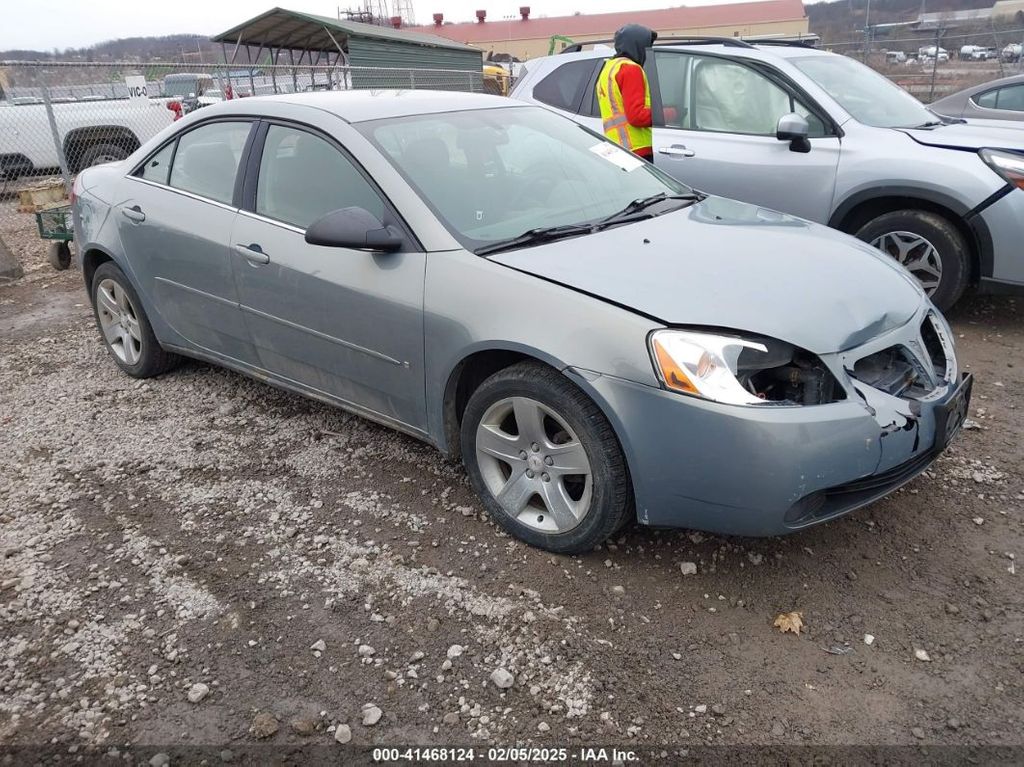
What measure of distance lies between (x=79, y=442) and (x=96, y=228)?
1304 mm

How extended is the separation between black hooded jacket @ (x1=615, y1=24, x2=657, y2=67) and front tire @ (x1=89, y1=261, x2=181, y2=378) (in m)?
3.52

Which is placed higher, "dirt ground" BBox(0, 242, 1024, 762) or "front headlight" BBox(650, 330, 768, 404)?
"front headlight" BBox(650, 330, 768, 404)

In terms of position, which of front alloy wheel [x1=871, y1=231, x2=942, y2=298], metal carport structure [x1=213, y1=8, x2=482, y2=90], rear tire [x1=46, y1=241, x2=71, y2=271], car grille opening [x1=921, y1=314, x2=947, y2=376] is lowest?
rear tire [x1=46, y1=241, x2=71, y2=271]

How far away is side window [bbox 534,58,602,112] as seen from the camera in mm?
6312

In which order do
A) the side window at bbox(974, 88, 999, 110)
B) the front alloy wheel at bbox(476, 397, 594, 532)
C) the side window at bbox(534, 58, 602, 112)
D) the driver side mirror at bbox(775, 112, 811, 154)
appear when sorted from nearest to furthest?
1. the front alloy wheel at bbox(476, 397, 594, 532)
2. the driver side mirror at bbox(775, 112, 811, 154)
3. the side window at bbox(534, 58, 602, 112)
4. the side window at bbox(974, 88, 999, 110)

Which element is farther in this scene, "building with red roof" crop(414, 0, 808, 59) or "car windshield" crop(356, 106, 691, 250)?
"building with red roof" crop(414, 0, 808, 59)

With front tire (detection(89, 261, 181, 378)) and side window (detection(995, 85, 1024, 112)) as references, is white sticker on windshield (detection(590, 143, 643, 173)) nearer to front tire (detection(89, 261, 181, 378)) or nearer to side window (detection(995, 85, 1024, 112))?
front tire (detection(89, 261, 181, 378))

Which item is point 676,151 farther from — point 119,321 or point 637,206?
point 119,321

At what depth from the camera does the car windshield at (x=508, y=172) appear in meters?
3.20

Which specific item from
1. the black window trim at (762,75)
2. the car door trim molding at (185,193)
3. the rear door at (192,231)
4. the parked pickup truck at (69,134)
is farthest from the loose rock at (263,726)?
the parked pickup truck at (69,134)

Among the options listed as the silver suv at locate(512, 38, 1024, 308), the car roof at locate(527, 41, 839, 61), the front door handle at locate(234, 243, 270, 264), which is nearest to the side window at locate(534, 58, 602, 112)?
the silver suv at locate(512, 38, 1024, 308)

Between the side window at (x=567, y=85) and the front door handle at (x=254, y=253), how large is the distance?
11.5 ft

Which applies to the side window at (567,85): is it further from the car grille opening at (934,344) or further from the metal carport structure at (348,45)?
the metal carport structure at (348,45)

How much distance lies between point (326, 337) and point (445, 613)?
4.39 feet
